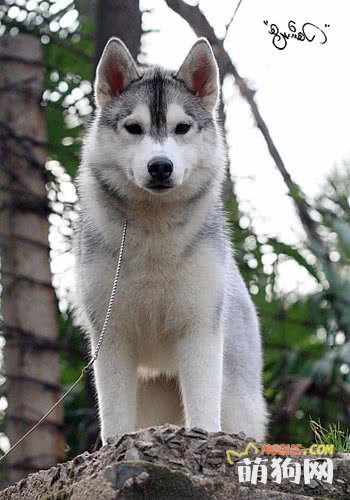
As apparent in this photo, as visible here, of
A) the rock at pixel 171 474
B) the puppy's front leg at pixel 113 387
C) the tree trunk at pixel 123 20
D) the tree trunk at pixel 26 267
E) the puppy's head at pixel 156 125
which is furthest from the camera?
the tree trunk at pixel 26 267

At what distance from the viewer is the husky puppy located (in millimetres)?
5141

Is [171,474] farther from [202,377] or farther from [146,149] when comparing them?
[146,149]

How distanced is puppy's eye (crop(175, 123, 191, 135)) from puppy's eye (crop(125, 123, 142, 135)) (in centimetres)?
20

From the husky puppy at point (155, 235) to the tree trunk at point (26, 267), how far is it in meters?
3.23

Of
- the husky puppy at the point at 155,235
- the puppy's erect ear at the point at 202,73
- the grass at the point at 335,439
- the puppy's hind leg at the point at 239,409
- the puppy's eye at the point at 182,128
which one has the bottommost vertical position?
the puppy's hind leg at the point at 239,409

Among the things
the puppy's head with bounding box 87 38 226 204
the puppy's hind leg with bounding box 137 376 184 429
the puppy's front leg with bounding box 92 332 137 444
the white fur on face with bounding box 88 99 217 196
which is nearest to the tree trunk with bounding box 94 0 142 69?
the puppy's head with bounding box 87 38 226 204

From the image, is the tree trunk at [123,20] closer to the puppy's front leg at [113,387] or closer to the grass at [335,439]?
the puppy's front leg at [113,387]

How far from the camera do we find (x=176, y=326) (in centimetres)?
523

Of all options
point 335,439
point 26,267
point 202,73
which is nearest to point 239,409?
point 335,439

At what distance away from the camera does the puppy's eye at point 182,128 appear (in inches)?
209

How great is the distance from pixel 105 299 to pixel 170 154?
2.75 feet

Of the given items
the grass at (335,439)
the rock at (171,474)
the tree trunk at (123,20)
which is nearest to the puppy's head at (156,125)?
the grass at (335,439)

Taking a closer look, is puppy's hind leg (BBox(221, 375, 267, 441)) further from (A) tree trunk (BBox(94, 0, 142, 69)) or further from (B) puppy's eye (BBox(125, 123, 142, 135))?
(A) tree trunk (BBox(94, 0, 142, 69))

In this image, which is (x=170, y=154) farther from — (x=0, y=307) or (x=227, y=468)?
(x=0, y=307)
